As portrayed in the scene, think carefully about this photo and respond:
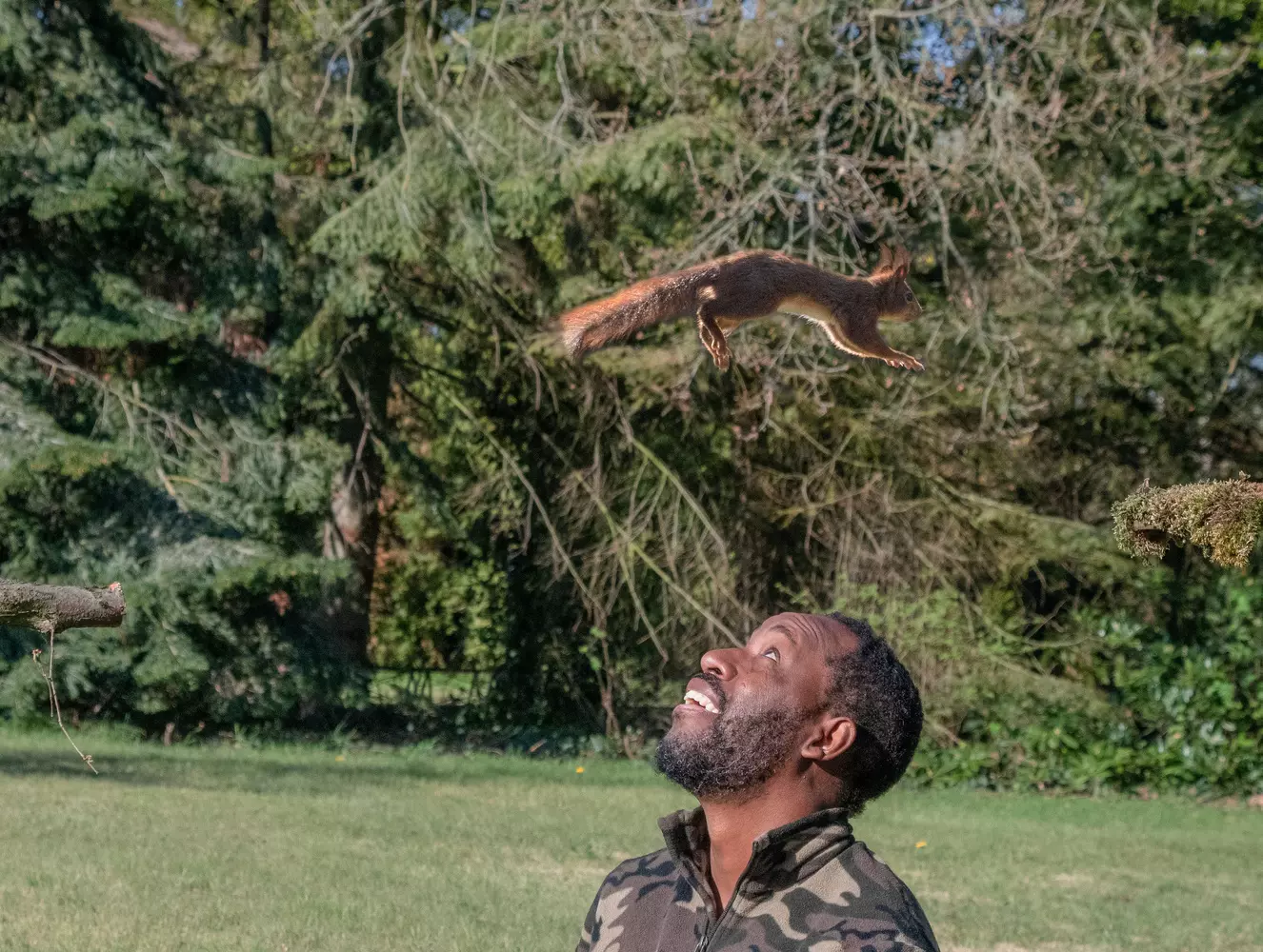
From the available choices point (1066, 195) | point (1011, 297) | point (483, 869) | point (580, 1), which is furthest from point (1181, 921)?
point (580, 1)

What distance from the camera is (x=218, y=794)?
10.3 metres

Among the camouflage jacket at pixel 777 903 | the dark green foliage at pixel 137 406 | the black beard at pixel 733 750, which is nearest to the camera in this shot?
the camouflage jacket at pixel 777 903

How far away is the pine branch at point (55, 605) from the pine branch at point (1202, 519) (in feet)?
5.06

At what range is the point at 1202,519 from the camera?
2426mm

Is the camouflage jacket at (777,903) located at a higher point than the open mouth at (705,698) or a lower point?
lower

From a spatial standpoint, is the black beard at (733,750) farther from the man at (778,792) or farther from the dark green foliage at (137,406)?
the dark green foliage at (137,406)

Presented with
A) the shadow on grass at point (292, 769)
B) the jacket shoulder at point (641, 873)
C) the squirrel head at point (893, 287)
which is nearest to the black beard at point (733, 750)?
the jacket shoulder at point (641, 873)

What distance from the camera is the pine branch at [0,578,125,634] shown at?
2014 mm

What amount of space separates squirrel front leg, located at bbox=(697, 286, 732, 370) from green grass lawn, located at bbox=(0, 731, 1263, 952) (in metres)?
4.12

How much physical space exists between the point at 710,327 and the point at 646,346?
11.2 meters

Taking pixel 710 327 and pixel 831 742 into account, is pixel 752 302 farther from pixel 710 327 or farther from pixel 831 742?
pixel 831 742

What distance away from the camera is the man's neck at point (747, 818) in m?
2.61

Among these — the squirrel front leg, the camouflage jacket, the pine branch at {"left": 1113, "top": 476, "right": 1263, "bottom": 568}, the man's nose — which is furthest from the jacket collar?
the squirrel front leg

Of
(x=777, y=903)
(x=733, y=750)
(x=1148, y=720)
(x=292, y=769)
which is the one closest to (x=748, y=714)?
(x=733, y=750)
